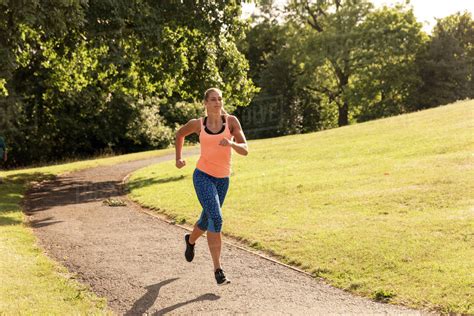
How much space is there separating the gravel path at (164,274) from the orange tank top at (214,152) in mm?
1665

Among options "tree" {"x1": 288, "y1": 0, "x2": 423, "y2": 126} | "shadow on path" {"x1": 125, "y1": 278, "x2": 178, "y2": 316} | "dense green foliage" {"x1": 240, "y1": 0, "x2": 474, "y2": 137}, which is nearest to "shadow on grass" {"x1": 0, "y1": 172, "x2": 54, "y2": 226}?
"shadow on path" {"x1": 125, "y1": 278, "x2": 178, "y2": 316}

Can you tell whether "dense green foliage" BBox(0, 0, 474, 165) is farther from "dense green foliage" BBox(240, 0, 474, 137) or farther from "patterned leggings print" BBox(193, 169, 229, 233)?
"patterned leggings print" BBox(193, 169, 229, 233)

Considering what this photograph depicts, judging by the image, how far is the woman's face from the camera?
6609mm

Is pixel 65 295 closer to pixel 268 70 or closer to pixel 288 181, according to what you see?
pixel 288 181

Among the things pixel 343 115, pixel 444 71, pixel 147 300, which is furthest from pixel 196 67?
pixel 343 115

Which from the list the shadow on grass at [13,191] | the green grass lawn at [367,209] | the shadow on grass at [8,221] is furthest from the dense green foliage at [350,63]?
the shadow on grass at [8,221]

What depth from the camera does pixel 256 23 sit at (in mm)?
57594

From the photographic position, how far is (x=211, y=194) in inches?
258

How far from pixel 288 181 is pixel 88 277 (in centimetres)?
897

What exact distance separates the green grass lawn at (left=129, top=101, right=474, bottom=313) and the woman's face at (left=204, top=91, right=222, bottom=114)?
9.55 feet

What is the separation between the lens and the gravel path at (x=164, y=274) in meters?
6.15

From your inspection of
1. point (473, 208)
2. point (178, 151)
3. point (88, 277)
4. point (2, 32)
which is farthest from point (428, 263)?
point (2, 32)

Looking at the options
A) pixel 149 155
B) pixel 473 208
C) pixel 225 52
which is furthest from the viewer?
pixel 149 155

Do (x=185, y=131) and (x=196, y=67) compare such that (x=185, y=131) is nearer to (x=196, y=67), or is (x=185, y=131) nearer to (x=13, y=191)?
(x=13, y=191)
